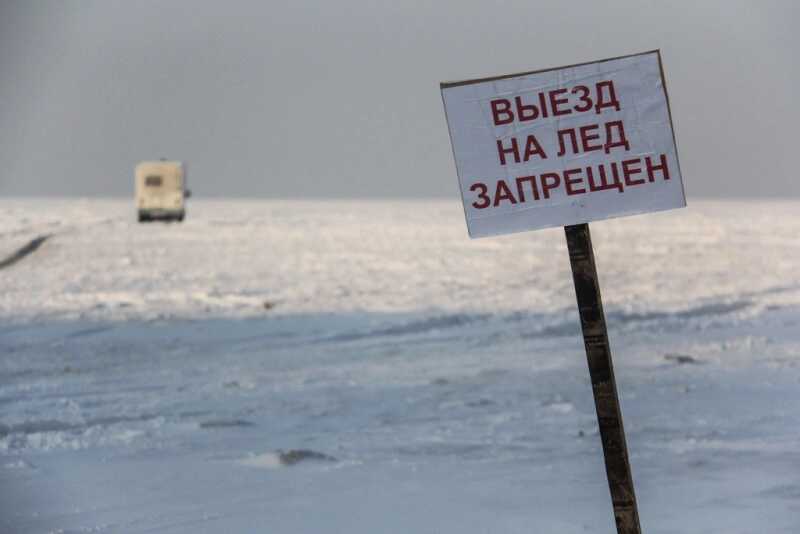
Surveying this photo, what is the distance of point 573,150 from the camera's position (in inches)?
159

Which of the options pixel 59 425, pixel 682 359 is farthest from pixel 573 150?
pixel 682 359

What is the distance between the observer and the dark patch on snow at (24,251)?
27.6 meters

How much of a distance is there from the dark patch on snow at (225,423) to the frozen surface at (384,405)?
4 cm

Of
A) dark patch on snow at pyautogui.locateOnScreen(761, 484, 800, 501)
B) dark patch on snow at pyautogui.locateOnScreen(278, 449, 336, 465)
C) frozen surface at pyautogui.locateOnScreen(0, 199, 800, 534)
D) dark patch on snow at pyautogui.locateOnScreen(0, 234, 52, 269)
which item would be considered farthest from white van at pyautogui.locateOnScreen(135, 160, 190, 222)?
dark patch on snow at pyautogui.locateOnScreen(761, 484, 800, 501)

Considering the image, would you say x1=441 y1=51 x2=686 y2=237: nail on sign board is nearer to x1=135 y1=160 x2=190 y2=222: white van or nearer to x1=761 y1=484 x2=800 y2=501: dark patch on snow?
x1=761 y1=484 x2=800 y2=501: dark patch on snow

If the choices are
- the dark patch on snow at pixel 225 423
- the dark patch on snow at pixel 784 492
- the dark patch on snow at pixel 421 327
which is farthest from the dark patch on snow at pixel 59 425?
the dark patch on snow at pixel 421 327

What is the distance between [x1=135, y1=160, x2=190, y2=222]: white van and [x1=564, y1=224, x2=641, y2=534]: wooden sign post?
4153 cm

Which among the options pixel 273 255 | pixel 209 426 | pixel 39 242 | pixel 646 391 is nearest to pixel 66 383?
pixel 209 426

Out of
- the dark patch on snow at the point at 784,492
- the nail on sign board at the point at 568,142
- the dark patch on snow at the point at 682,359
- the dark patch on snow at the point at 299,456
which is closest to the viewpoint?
the nail on sign board at the point at 568,142

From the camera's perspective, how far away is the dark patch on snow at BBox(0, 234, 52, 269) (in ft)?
90.6

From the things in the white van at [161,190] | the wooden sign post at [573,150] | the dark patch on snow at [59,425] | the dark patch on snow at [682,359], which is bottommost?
the dark patch on snow at [682,359]

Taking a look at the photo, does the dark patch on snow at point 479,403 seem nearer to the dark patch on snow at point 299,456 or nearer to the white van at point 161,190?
the dark patch on snow at point 299,456

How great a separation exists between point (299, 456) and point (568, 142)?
177 inches

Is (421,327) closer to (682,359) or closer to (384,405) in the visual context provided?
(682,359)
